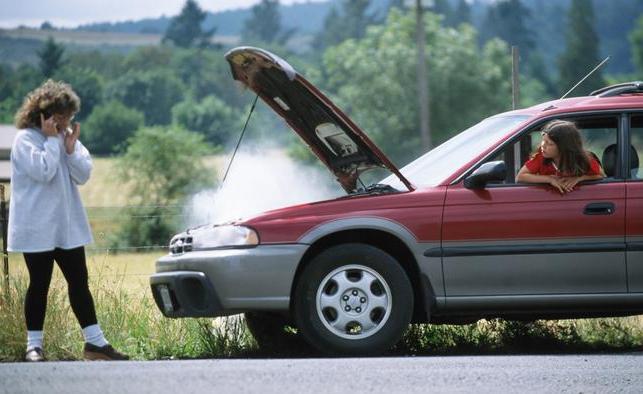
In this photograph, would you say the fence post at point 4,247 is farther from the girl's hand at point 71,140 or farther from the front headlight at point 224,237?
the front headlight at point 224,237

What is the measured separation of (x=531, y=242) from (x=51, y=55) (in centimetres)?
12515

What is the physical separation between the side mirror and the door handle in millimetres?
575

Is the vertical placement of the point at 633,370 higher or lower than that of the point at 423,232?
lower

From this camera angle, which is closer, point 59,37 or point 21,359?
point 21,359

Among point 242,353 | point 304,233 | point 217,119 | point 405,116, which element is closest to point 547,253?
point 304,233

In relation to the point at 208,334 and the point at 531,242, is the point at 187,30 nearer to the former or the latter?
the point at 208,334

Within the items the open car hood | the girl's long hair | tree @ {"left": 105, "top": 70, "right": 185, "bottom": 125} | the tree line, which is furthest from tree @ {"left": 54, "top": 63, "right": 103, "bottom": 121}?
the girl's long hair

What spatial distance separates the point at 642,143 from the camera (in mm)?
10914

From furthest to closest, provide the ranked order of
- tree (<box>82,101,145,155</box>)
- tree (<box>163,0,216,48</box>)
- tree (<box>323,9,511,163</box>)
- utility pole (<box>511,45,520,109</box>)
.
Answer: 1. tree (<box>163,0,216,48</box>)
2. tree (<box>82,101,145,155</box>)
3. tree (<box>323,9,511,163</box>)
4. utility pole (<box>511,45,520,109</box>)

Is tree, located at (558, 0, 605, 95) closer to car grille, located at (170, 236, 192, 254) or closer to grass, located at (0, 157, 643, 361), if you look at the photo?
grass, located at (0, 157, 643, 361)

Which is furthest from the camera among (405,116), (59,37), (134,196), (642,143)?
(59,37)

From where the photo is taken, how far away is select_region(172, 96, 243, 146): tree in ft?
405

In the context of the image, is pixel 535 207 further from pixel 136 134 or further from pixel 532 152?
pixel 136 134

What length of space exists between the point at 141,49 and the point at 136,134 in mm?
77314
